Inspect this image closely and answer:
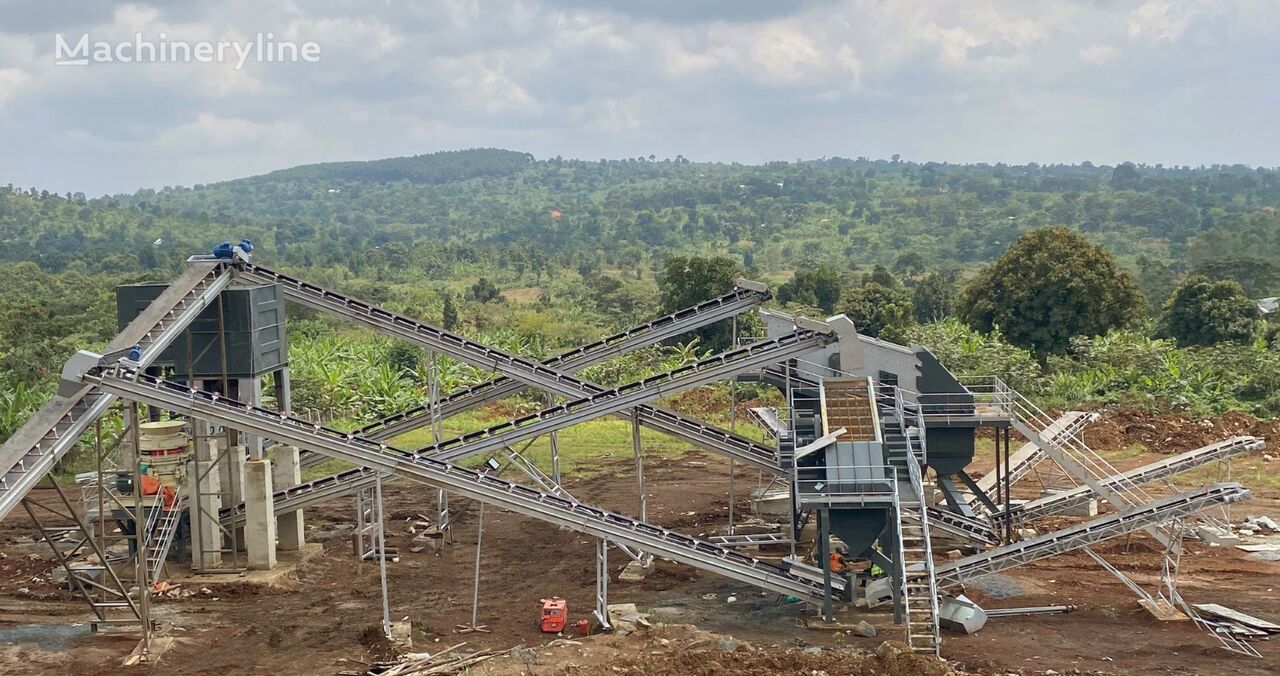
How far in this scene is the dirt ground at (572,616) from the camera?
26812 millimetres

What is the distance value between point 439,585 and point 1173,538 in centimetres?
1917

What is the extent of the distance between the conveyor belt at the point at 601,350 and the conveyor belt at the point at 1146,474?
10325mm

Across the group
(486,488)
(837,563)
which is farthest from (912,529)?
(486,488)

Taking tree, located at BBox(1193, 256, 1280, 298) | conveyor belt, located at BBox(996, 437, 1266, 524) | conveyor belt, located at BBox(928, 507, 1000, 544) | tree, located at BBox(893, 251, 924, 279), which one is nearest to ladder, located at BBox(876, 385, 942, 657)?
conveyor belt, located at BBox(928, 507, 1000, 544)

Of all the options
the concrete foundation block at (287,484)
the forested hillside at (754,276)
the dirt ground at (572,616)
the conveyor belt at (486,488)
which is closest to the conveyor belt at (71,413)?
the conveyor belt at (486,488)

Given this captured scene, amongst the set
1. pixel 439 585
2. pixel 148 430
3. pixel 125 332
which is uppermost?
pixel 125 332

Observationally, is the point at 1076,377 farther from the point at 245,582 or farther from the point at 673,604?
the point at 245,582

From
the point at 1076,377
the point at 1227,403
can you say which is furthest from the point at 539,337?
the point at 1227,403

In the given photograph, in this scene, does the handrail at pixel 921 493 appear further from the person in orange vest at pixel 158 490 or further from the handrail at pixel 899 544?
the person in orange vest at pixel 158 490

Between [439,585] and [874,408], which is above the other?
[874,408]

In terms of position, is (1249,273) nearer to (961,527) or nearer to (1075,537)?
(961,527)

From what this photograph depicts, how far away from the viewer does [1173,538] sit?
2988cm

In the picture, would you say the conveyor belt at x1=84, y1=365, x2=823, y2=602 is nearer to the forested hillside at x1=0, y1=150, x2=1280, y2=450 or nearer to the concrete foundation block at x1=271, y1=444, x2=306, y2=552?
the concrete foundation block at x1=271, y1=444, x2=306, y2=552

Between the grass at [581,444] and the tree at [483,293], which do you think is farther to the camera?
the tree at [483,293]
